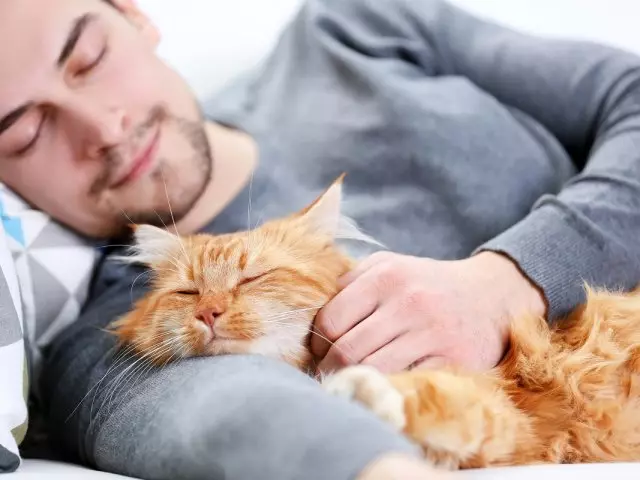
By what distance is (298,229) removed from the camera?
1216 mm

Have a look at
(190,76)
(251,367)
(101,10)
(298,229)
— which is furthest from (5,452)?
(190,76)

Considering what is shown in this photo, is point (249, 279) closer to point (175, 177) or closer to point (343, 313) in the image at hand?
point (343, 313)

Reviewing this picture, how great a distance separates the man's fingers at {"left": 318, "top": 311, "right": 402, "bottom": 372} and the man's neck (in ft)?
2.03

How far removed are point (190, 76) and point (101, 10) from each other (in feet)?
2.15

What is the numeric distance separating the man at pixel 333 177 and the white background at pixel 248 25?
Result: 0.53ft

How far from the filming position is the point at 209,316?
1.06m

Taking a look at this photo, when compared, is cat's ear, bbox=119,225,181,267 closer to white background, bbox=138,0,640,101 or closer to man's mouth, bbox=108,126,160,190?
man's mouth, bbox=108,126,160,190

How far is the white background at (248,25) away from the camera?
86.4 inches

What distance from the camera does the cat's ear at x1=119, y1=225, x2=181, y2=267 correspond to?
4.16ft

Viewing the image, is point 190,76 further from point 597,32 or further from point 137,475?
point 137,475

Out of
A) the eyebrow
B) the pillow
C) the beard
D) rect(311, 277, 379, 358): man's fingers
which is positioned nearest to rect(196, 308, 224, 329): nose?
rect(311, 277, 379, 358): man's fingers

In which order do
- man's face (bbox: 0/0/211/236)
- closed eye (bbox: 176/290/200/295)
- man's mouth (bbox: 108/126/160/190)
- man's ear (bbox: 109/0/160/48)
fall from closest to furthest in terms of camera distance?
closed eye (bbox: 176/290/200/295) → man's face (bbox: 0/0/211/236) → man's mouth (bbox: 108/126/160/190) → man's ear (bbox: 109/0/160/48)

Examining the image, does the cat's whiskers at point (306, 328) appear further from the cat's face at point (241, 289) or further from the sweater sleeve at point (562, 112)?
the sweater sleeve at point (562, 112)

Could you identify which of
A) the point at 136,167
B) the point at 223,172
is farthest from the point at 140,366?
the point at 223,172
